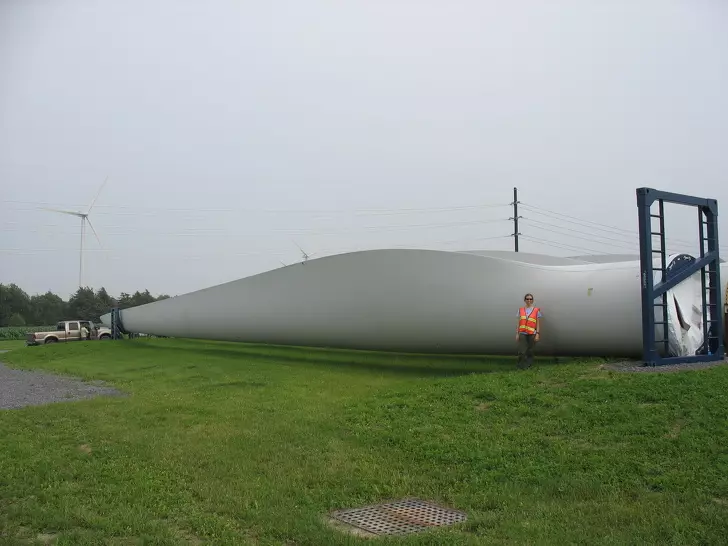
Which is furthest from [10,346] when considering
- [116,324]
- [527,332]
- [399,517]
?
[399,517]

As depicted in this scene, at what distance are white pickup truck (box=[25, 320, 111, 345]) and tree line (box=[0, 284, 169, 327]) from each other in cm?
3279

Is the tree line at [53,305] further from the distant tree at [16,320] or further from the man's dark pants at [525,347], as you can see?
the man's dark pants at [525,347]

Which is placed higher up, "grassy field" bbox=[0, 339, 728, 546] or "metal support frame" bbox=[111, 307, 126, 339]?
"metal support frame" bbox=[111, 307, 126, 339]

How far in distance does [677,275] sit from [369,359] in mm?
7037

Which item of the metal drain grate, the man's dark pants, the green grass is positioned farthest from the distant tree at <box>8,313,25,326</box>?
the metal drain grate

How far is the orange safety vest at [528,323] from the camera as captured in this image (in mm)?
9786

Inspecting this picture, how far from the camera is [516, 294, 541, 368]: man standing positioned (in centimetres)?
980

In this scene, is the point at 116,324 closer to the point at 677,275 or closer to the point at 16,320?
the point at 677,275

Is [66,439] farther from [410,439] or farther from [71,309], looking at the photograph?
[71,309]

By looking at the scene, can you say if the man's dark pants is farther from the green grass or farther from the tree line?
the tree line

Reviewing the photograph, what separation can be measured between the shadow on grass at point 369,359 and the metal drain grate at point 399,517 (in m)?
6.30

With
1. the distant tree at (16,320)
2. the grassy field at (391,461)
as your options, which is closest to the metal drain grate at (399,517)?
the grassy field at (391,461)

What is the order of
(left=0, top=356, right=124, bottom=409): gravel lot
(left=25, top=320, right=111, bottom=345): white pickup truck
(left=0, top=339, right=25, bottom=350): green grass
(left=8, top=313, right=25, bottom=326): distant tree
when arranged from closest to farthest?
1. (left=0, top=356, right=124, bottom=409): gravel lot
2. (left=25, top=320, right=111, bottom=345): white pickup truck
3. (left=0, top=339, right=25, bottom=350): green grass
4. (left=8, top=313, right=25, bottom=326): distant tree

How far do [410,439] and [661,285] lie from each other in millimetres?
4886
